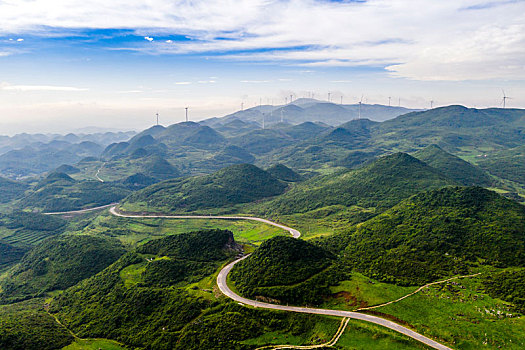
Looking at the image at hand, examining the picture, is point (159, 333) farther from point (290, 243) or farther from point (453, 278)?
point (453, 278)

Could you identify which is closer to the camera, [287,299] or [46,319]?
[287,299]

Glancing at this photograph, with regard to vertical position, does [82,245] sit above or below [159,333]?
below

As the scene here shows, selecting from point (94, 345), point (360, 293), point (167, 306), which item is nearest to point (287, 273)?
point (360, 293)

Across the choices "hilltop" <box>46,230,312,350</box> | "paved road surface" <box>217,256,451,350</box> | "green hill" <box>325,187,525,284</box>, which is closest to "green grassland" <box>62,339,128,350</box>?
"hilltop" <box>46,230,312,350</box>

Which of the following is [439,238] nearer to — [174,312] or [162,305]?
[174,312]

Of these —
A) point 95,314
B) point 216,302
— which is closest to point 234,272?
point 216,302

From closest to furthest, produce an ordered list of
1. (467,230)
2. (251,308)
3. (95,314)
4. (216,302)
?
(251,308)
(216,302)
(95,314)
(467,230)
